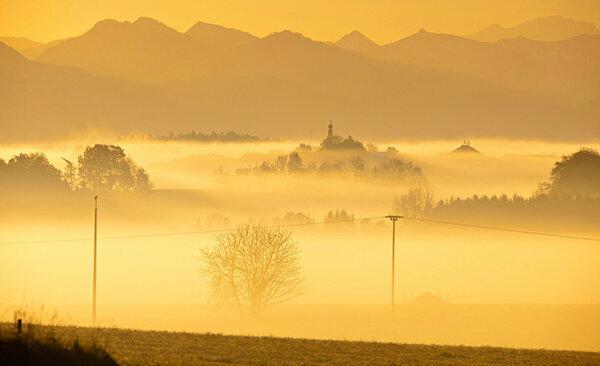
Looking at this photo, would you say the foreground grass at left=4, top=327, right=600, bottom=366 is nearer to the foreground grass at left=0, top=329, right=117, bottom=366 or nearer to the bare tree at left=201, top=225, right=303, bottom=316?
the foreground grass at left=0, top=329, right=117, bottom=366

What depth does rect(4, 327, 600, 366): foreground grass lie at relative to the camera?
44656 millimetres

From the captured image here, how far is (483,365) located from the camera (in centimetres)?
4612

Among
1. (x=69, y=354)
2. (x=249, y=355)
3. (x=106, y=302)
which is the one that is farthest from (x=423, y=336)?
(x=69, y=354)

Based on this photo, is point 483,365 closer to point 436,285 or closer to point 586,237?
point 436,285

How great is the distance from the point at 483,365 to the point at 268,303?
69424 millimetres

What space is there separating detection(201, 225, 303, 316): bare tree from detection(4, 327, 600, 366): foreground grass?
60207mm

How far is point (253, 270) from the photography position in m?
112

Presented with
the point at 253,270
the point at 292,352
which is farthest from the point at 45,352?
the point at 253,270

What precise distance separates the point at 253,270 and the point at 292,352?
6525 cm

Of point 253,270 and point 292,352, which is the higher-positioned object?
point 253,270

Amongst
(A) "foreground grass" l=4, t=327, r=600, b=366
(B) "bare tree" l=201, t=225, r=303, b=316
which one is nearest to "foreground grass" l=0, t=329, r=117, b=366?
(A) "foreground grass" l=4, t=327, r=600, b=366

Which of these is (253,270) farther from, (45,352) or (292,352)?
(45,352)

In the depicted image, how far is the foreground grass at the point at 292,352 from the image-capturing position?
147 ft

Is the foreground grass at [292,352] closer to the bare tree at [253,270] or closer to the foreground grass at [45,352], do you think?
the foreground grass at [45,352]
